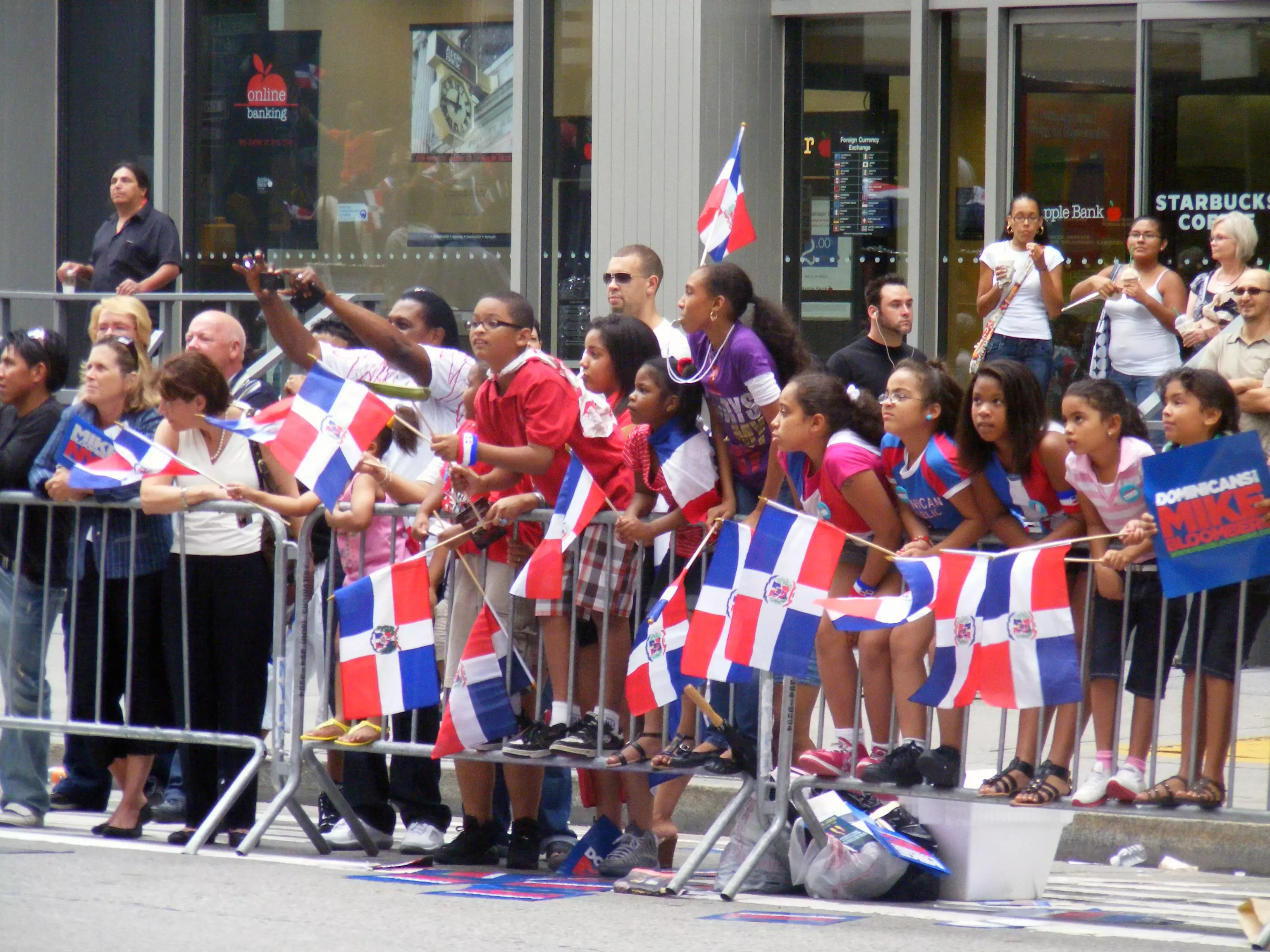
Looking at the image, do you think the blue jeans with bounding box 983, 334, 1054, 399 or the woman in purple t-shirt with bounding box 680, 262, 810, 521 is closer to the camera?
the woman in purple t-shirt with bounding box 680, 262, 810, 521

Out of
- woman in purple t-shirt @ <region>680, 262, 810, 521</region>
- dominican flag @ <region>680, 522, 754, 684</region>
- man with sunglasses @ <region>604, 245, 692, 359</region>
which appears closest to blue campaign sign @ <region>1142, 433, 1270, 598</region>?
dominican flag @ <region>680, 522, 754, 684</region>

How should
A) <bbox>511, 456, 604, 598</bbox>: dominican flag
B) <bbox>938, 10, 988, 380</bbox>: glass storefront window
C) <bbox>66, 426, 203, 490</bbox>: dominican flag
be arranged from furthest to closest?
<bbox>938, 10, 988, 380</bbox>: glass storefront window < <bbox>66, 426, 203, 490</bbox>: dominican flag < <bbox>511, 456, 604, 598</bbox>: dominican flag

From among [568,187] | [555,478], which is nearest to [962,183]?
[568,187]

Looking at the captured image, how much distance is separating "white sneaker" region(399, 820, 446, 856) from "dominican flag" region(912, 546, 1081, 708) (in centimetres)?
219

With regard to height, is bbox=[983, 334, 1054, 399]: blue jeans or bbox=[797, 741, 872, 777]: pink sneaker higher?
bbox=[983, 334, 1054, 399]: blue jeans

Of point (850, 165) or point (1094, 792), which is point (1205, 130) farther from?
point (1094, 792)

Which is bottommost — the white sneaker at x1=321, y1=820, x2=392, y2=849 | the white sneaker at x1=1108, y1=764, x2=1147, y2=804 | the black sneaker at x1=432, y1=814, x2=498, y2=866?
the white sneaker at x1=321, y1=820, x2=392, y2=849

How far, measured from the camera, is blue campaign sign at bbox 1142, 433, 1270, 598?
597 cm

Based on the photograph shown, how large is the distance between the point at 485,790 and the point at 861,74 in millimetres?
7621

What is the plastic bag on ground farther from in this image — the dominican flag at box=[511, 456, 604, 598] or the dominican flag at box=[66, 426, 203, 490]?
the dominican flag at box=[66, 426, 203, 490]

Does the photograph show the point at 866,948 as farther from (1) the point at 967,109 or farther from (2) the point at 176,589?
(1) the point at 967,109

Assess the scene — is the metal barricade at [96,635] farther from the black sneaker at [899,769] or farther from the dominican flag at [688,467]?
the black sneaker at [899,769]

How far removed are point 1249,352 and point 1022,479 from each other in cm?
293

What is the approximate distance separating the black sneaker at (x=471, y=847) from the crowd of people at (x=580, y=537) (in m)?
0.01
